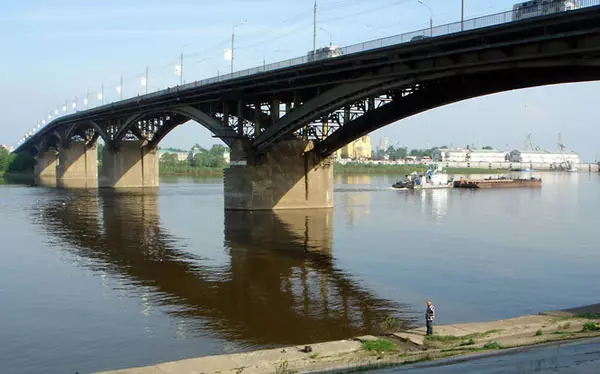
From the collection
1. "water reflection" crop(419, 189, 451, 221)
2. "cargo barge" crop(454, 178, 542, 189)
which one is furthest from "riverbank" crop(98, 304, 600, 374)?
"cargo barge" crop(454, 178, 542, 189)

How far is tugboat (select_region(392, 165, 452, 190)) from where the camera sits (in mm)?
Result: 103562

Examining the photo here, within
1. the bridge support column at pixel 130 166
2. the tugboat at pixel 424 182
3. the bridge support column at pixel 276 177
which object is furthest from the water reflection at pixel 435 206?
the bridge support column at pixel 130 166

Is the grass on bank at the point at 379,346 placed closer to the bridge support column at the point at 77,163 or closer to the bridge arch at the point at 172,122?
the bridge arch at the point at 172,122

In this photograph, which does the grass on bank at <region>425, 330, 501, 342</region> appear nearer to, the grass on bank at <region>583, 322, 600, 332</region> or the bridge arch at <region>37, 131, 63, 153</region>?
the grass on bank at <region>583, 322, 600, 332</region>

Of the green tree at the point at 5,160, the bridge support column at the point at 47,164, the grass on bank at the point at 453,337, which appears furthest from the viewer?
the green tree at the point at 5,160

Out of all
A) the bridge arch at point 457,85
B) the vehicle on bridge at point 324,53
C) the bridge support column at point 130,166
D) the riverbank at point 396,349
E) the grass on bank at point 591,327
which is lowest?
the riverbank at point 396,349

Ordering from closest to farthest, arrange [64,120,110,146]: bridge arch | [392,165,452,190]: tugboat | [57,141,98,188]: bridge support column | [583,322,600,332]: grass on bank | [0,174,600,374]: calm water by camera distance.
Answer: [583,322,600,332]: grass on bank → [0,174,600,374]: calm water → [392,165,452,190]: tugboat → [64,120,110,146]: bridge arch → [57,141,98,188]: bridge support column

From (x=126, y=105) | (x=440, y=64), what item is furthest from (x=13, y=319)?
(x=126, y=105)

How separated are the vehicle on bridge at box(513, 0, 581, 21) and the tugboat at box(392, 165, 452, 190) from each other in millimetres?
73793

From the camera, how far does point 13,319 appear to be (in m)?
20.8

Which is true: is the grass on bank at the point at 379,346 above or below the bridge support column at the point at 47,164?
below

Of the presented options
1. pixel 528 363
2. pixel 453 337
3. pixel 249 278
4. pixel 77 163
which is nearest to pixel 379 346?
pixel 453 337

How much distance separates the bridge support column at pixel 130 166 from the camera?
96375mm

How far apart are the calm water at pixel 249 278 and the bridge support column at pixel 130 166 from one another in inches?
1674
